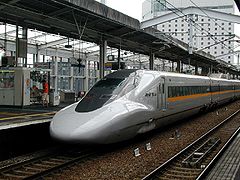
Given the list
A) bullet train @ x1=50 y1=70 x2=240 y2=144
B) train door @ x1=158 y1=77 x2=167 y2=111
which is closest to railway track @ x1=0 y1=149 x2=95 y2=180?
bullet train @ x1=50 y1=70 x2=240 y2=144

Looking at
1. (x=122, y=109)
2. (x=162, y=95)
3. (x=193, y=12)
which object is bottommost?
(x=122, y=109)

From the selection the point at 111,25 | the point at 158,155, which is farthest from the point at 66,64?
the point at 158,155

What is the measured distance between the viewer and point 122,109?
960cm

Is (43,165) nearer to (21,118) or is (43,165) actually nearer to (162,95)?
(21,118)

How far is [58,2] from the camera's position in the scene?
1356 centimetres

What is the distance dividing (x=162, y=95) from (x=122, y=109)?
353 centimetres

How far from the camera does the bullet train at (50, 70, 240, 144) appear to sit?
875 centimetres

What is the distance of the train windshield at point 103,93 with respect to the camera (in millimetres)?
9758

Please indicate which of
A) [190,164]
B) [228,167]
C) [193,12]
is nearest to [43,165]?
[190,164]

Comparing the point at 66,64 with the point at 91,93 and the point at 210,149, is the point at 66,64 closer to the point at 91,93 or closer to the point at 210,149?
the point at 91,93

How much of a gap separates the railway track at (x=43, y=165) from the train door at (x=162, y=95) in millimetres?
3845

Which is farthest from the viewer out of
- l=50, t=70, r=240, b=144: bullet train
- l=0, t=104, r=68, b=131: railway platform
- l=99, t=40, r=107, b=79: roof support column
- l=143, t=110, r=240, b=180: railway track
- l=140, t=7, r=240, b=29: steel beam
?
l=99, t=40, r=107, b=79: roof support column

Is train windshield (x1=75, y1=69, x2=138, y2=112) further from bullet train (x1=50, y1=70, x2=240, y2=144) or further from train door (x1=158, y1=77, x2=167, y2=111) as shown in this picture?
train door (x1=158, y1=77, x2=167, y2=111)

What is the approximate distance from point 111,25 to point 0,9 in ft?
20.9
